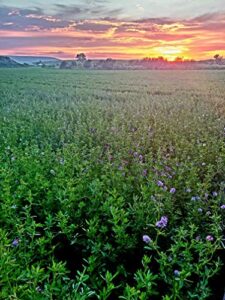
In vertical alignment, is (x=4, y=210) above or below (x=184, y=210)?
above

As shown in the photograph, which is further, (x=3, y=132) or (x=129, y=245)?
(x=3, y=132)

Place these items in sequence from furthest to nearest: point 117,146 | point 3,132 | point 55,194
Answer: point 3,132 → point 117,146 → point 55,194

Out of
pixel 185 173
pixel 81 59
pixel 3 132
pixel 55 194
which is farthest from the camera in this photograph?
pixel 81 59

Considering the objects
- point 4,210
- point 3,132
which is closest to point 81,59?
point 3,132

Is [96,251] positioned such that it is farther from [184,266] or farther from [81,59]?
[81,59]

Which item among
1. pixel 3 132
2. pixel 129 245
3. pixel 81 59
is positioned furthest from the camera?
pixel 81 59

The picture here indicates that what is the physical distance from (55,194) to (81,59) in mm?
73630

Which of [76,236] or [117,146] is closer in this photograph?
[76,236]

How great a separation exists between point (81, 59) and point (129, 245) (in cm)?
7457

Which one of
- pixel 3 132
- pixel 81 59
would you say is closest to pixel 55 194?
pixel 3 132

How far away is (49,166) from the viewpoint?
15.7ft

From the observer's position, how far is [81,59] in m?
74.4

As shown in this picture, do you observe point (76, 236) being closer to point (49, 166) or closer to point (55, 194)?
point (55, 194)

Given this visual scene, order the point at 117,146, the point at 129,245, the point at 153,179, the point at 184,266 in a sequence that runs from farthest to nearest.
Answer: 1. the point at 117,146
2. the point at 153,179
3. the point at 129,245
4. the point at 184,266
